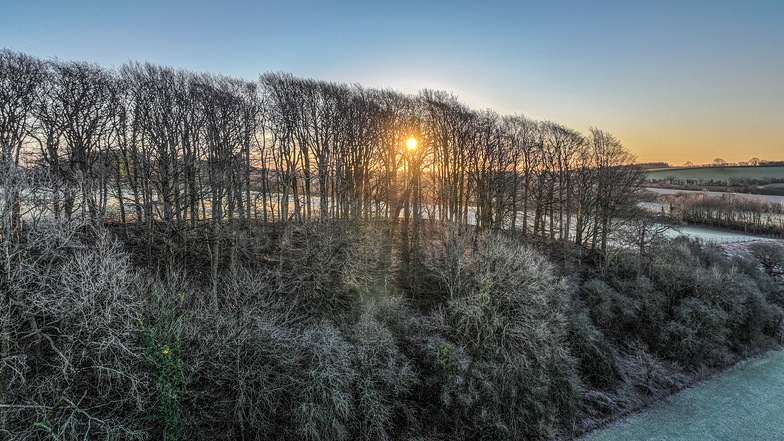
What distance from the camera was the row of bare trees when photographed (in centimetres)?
2273

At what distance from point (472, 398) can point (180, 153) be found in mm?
28738

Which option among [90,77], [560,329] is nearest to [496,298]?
[560,329]

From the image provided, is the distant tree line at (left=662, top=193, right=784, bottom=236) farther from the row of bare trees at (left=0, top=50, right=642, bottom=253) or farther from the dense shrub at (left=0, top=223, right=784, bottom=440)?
the dense shrub at (left=0, top=223, right=784, bottom=440)

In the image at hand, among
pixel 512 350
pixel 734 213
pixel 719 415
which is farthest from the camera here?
pixel 734 213

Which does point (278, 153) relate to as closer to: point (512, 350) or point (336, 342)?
point (336, 342)

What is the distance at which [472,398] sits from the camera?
1950cm

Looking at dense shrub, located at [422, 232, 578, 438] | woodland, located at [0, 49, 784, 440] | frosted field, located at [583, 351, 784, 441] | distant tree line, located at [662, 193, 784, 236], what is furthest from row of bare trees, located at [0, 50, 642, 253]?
distant tree line, located at [662, 193, 784, 236]

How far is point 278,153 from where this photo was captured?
31.3m

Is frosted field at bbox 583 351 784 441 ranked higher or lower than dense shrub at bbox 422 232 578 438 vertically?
lower

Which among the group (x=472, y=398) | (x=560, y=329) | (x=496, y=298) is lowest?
(x=472, y=398)

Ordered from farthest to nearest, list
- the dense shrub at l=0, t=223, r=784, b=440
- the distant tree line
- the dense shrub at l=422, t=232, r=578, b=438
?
the distant tree line < the dense shrub at l=422, t=232, r=578, b=438 < the dense shrub at l=0, t=223, r=784, b=440

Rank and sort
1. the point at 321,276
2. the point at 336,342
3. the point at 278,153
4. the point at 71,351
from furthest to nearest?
the point at 278,153 < the point at 321,276 < the point at 336,342 < the point at 71,351

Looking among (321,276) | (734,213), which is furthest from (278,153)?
(734,213)

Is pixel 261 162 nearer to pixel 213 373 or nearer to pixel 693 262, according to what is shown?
pixel 213 373
